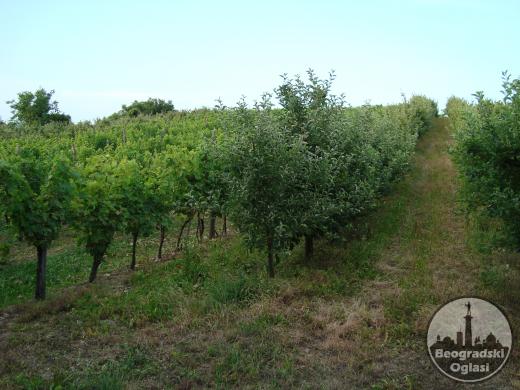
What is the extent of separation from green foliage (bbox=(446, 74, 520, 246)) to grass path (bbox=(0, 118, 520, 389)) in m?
1.35

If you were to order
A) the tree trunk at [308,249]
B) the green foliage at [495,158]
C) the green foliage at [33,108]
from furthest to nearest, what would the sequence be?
1. the green foliage at [33,108]
2. the tree trunk at [308,249]
3. the green foliage at [495,158]

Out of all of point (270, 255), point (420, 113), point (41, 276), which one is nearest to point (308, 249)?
point (270, 255)

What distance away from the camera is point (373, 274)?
27.0 feet

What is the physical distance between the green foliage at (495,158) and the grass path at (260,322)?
4.43ft

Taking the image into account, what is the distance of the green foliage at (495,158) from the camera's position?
6.34 m

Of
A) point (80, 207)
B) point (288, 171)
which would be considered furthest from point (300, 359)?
point (80, 207)

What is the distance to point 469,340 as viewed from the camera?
5508mm

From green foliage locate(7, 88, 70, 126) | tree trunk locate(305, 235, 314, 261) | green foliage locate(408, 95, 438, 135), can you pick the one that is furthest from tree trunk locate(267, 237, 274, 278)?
green foliage locate(7, 88, 70, 126)

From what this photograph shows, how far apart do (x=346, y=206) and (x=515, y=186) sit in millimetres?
2616

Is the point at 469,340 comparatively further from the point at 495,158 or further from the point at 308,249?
the point at 308,249

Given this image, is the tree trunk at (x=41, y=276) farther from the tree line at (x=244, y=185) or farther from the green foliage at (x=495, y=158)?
the green foliage at (x=495, y=158)

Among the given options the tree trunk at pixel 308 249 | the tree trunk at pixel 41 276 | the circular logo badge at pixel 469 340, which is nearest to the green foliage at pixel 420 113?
the tree trunk at pixel 308 249

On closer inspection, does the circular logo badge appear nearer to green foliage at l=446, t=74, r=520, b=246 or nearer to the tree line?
green foliage at l=446, t=74, r=520, b=246

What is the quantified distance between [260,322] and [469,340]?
2.57 meters
